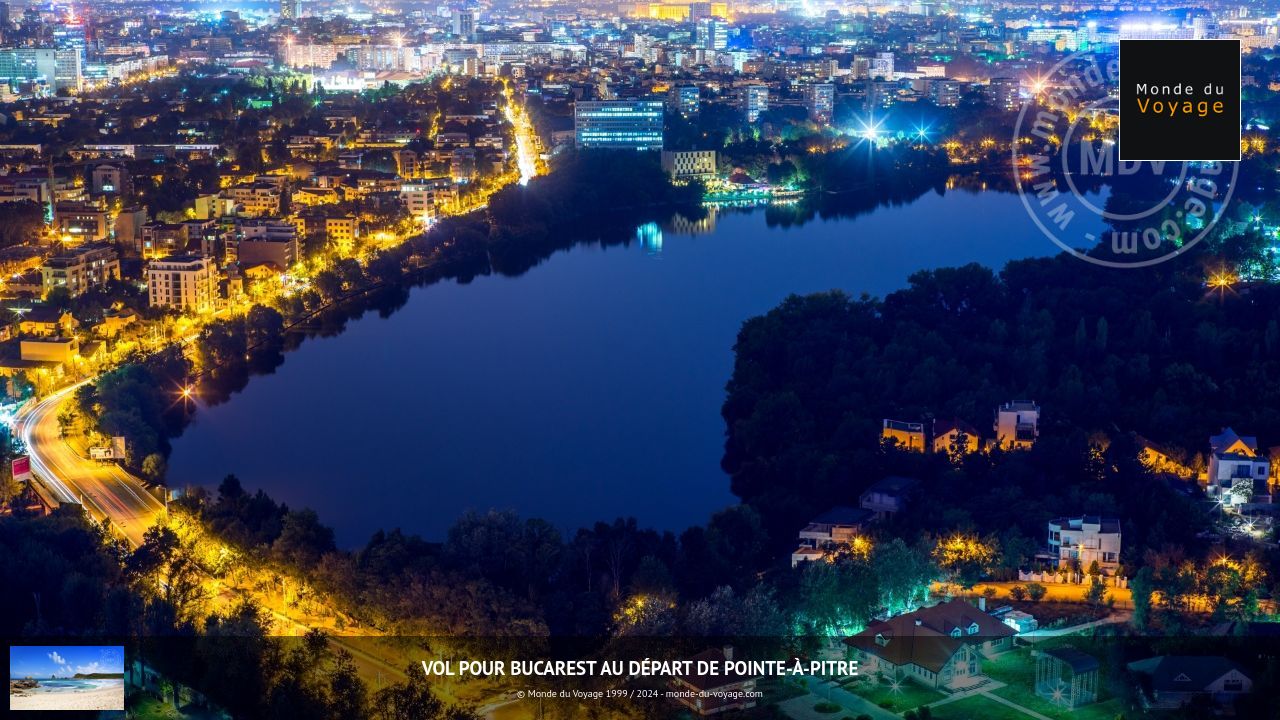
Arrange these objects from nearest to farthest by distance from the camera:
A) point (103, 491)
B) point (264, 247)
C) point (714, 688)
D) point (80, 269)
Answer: point (714, 688), point (103, 491), point (80, 269), point (264, 247)

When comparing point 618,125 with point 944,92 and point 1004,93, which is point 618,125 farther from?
point 944,92

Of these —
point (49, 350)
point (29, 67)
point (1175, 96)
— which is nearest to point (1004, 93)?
point (29, 67)

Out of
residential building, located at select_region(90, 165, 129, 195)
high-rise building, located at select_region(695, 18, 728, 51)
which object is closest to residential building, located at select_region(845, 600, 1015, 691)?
residential building, located at select_region(90, 165, 129, 195)

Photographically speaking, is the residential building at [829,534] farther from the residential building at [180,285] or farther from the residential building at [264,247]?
the residential building at [264,247]

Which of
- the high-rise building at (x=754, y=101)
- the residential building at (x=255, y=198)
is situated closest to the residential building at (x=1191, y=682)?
the residential building at (x=255, y=198)

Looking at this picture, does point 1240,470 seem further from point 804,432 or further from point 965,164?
point 965,164

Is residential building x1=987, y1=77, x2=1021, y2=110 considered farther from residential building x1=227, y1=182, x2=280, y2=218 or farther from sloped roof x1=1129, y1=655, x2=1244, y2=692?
sloped roof x1=1129, y1=655, x2=1244, y2=692
